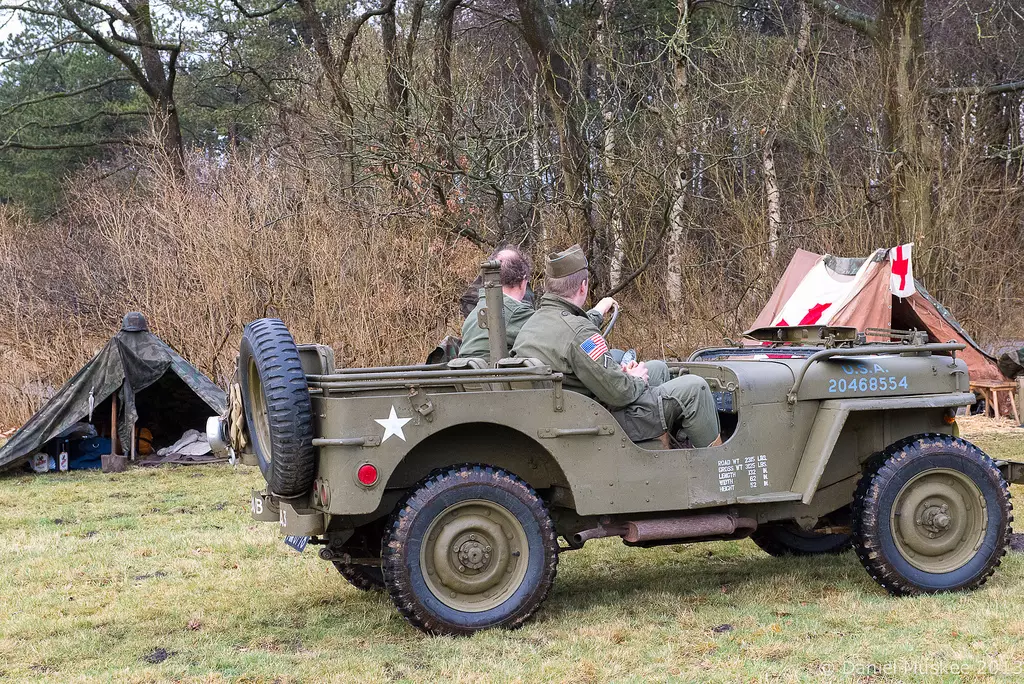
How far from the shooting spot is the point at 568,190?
53.7 feet

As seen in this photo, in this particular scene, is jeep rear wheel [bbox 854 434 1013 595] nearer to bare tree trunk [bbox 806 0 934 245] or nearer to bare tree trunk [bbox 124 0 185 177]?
bare tree trunk [bbox 806 0 934 245]

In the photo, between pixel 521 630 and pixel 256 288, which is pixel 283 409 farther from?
pixel 256 288

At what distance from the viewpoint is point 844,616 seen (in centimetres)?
535

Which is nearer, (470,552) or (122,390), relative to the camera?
(470,552)

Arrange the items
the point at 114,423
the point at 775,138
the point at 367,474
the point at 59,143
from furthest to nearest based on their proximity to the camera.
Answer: the point at 59,143
the point at 775,138
the point at 114,423
the point at 367,474

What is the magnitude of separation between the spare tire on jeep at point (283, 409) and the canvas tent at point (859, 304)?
9675 mm

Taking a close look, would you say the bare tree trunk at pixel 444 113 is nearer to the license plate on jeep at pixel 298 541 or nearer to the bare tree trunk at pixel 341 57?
the bare tree trunk at pixel 341 57

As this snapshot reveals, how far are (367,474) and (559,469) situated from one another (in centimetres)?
101

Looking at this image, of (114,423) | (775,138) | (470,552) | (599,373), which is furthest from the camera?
(775,138)

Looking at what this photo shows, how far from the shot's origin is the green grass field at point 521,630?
469cm

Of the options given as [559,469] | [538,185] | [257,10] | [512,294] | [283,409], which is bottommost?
[559,469]

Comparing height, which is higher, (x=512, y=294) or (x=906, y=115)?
(x=906, y=115)

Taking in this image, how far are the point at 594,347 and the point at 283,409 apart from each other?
1.51m

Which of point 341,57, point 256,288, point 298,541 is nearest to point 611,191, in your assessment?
point 256,288
